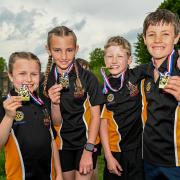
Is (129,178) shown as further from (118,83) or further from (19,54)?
(19,54)

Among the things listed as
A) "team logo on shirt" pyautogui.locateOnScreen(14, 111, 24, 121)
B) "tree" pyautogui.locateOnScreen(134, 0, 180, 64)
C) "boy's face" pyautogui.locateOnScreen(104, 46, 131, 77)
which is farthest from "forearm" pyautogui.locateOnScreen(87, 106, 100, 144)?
"tree" pyautogui.locateOnScreen(134, 0, 180, 64)

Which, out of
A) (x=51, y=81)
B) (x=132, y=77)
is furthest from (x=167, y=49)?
(x=51, y=81)

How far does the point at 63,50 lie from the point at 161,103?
1521mm

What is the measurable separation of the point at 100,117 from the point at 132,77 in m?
0.72

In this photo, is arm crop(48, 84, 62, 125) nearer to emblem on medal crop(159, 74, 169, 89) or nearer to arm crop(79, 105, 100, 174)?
arm crop(79, 105, 100, 174)

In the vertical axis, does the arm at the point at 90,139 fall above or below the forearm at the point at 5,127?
below

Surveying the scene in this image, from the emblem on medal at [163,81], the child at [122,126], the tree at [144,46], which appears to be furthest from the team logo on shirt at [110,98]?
the tree at [144,46]

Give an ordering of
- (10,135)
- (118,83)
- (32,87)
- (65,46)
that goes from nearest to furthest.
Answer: (10,135) → (32,87) → (65,46) → (118,83)

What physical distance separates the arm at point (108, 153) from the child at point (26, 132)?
96 cm

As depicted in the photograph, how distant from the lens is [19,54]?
4.65m

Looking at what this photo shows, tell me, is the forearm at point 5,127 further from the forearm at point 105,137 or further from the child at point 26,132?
the forearm at point 105,137

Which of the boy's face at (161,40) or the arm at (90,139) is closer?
the boy's face at (161,40)

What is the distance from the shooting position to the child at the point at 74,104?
4938 millimetres

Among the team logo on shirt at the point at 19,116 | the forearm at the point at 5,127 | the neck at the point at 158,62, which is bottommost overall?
the forearm at the point at 5,127
